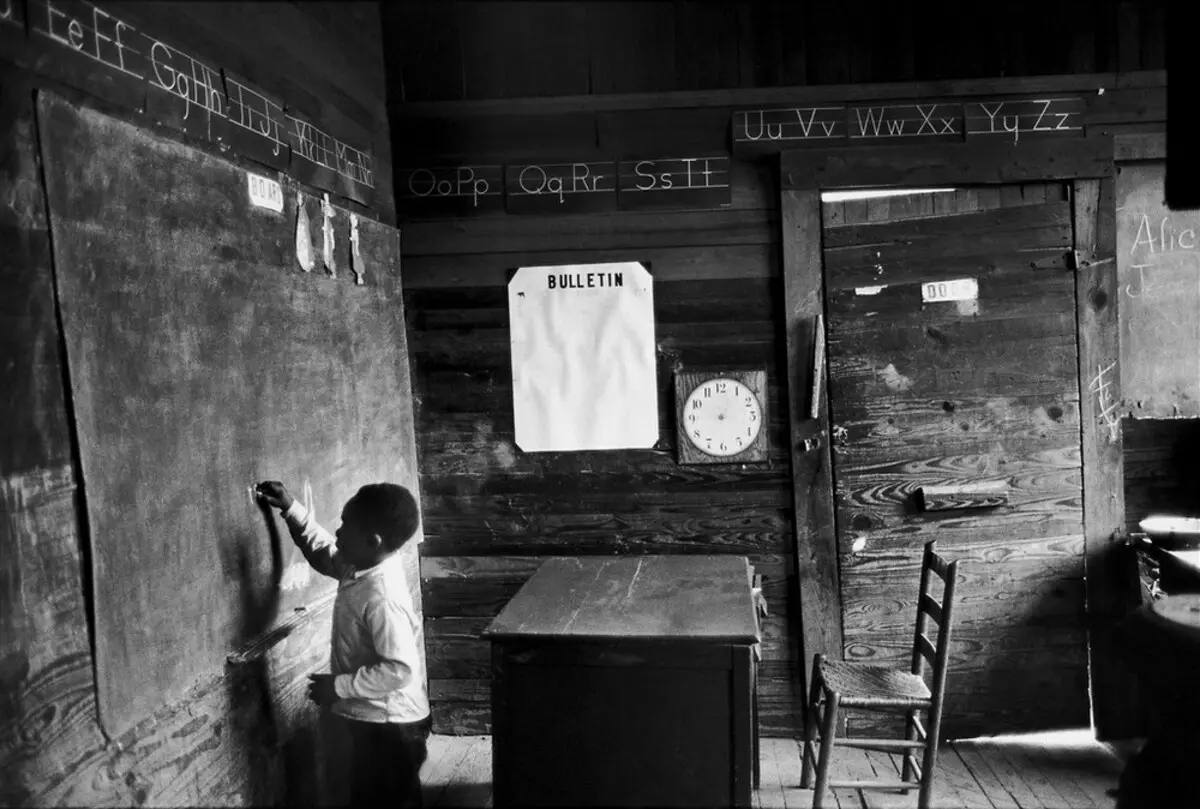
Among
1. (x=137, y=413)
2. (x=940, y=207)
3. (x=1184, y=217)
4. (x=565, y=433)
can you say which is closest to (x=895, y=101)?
(x=940, y=207)

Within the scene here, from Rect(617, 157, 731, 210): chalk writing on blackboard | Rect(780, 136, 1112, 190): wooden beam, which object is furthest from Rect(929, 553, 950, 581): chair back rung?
Rect(617, 157, 731, 210): chalk writing on blackboard

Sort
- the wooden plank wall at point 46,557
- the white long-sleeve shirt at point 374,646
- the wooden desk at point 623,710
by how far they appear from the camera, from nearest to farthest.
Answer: the wooden plank wall at point 46,557, the wooden desk at point 623,710, the white long-sleeve shirt at point 374,646

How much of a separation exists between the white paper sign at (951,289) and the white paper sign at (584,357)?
1.20m

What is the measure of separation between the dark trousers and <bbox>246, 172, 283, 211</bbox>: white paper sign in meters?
1.63

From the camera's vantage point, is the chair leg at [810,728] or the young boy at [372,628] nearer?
the young boy at [372,628]

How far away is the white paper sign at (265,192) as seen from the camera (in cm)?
259

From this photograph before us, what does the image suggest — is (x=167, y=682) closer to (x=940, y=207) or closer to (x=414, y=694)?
(x=414, y=694)

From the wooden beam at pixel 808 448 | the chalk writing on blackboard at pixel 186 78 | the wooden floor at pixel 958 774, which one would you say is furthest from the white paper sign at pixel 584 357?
the chalk writing on blackboard at pixel 186 78

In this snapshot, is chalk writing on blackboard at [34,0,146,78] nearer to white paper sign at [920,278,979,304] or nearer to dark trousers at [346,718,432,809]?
dark trousers at [346,718,432,809]

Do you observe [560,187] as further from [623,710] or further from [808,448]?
[623,710]

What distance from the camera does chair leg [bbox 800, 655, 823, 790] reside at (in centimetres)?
323

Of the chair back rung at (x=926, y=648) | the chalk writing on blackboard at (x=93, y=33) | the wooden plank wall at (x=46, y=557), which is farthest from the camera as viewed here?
the chair back rung at (x=926, y=648)

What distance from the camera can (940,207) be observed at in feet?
12.3

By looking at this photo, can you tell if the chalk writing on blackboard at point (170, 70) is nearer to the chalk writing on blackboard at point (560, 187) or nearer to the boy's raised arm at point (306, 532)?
the chalk writing on blackboard at point (560, 187)
